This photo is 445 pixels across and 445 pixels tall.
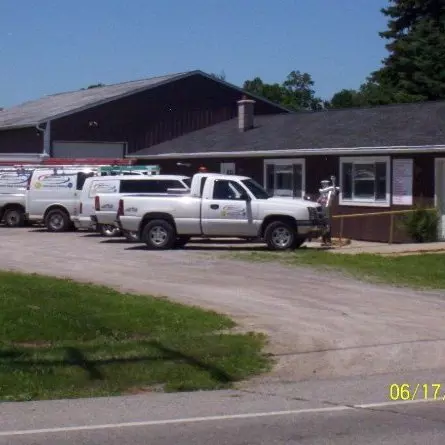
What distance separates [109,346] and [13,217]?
23.2 metres

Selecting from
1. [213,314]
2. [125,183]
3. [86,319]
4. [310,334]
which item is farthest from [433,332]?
[125,183]

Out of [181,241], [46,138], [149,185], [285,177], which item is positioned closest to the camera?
[181,241]

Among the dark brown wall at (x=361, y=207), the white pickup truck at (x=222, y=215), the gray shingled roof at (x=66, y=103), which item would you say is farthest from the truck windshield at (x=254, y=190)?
the gray shingled roof at (x=66, y=103)

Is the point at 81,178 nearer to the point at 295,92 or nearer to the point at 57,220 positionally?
the point at 57,220

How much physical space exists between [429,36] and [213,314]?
128 ft

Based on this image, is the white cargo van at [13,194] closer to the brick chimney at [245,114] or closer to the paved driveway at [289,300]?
the paved driveway at [289,300]

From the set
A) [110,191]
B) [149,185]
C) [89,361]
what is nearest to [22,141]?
[110,191]

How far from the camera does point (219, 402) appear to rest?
10.0m

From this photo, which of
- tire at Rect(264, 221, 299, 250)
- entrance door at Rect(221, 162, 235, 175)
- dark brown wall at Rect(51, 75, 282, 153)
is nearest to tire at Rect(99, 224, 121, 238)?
entrance door at Rect(221, 162, 235, 175)

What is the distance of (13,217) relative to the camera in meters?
34.9

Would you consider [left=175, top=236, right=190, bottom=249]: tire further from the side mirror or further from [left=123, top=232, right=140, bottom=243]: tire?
the side mirror

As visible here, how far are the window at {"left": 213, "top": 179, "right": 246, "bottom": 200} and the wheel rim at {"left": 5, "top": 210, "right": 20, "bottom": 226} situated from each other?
11.1 m

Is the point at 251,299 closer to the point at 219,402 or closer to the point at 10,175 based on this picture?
the point at 219,402

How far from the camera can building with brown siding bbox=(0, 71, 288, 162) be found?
136 ft
